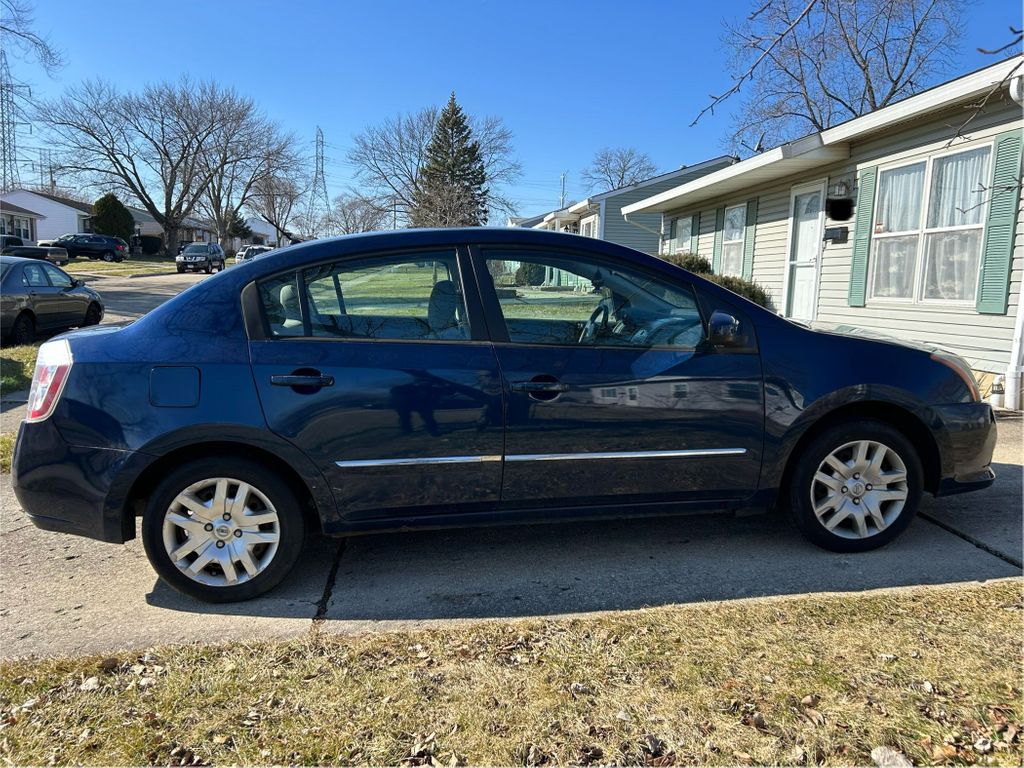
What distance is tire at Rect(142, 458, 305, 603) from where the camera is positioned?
3.02 meters

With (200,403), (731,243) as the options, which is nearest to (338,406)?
(200,403)

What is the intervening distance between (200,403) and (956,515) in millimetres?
4279

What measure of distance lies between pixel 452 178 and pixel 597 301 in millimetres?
49071

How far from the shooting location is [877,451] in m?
3.53

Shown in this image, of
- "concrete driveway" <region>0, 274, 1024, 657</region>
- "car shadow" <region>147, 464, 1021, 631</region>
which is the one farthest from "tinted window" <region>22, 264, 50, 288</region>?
"car shadow" <region>147, 464, 1021, 631</region>

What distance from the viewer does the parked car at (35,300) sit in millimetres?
10422

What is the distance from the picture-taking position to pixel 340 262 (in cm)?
326

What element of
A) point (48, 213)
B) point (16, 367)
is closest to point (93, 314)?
point (16, 367)

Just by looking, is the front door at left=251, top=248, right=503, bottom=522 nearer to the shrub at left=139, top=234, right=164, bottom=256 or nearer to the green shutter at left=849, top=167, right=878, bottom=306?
the green shutter at left=849, top=167, right=878, bottom=306

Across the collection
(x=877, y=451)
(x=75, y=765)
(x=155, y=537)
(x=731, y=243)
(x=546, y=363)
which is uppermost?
(x=731, y=243)

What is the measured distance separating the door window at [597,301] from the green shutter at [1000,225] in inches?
221

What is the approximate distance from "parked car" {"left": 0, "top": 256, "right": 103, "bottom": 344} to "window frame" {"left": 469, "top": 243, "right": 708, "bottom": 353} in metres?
10.1

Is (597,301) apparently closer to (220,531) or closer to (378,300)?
(378,300)

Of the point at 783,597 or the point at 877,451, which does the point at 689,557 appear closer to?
the point at 783,597
